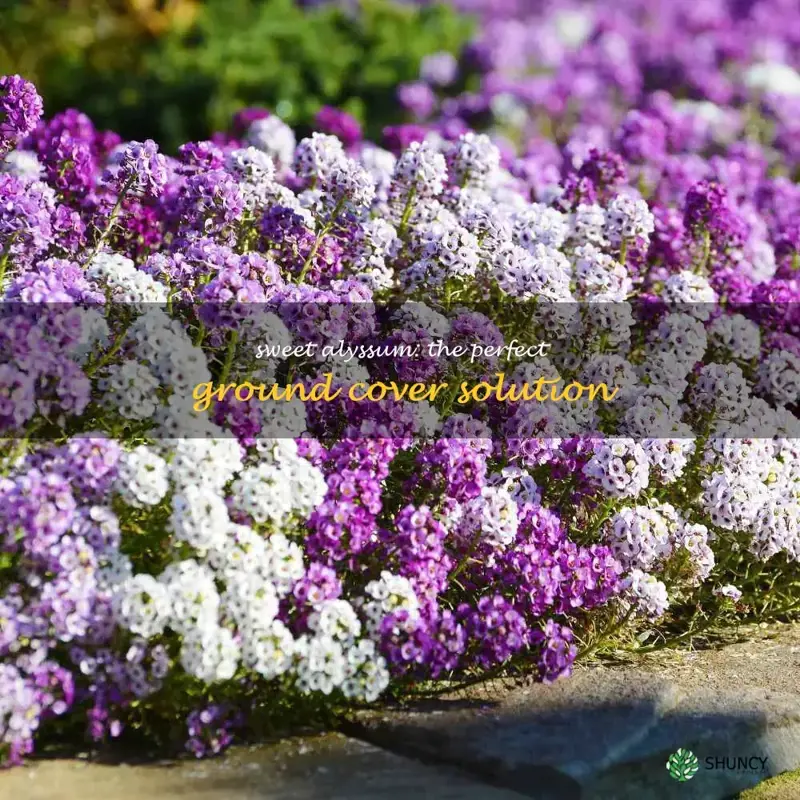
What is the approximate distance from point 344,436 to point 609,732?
4.02 ft

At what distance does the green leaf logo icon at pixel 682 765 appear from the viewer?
139 inches

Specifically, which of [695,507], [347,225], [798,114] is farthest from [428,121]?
[695,507]

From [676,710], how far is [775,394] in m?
1.52

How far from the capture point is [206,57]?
10156mm

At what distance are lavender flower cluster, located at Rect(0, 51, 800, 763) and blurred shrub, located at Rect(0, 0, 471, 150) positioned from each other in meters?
4.34

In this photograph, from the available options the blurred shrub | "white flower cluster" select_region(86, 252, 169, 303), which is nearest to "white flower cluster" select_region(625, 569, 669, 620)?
"white flower cluster" select_region(86, 252, 169, 303)

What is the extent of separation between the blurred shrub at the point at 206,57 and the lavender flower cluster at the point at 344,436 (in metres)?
4.34

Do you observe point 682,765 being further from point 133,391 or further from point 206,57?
point 206,57

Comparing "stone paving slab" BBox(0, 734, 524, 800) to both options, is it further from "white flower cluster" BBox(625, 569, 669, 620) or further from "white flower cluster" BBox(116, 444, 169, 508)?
"white flower cluster" BBox(625, 569, 669, 620)

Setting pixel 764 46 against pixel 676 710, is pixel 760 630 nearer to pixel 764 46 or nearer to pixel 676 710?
pixel 676 710

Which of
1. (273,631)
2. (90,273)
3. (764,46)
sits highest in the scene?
(764,46)

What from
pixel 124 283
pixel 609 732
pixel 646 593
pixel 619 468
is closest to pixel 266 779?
pixel 609 732

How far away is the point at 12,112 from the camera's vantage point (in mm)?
4469

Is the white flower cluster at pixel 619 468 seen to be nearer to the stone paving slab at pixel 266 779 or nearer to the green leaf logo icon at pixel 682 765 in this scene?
the green leaf logo icon at pixel 682 765
